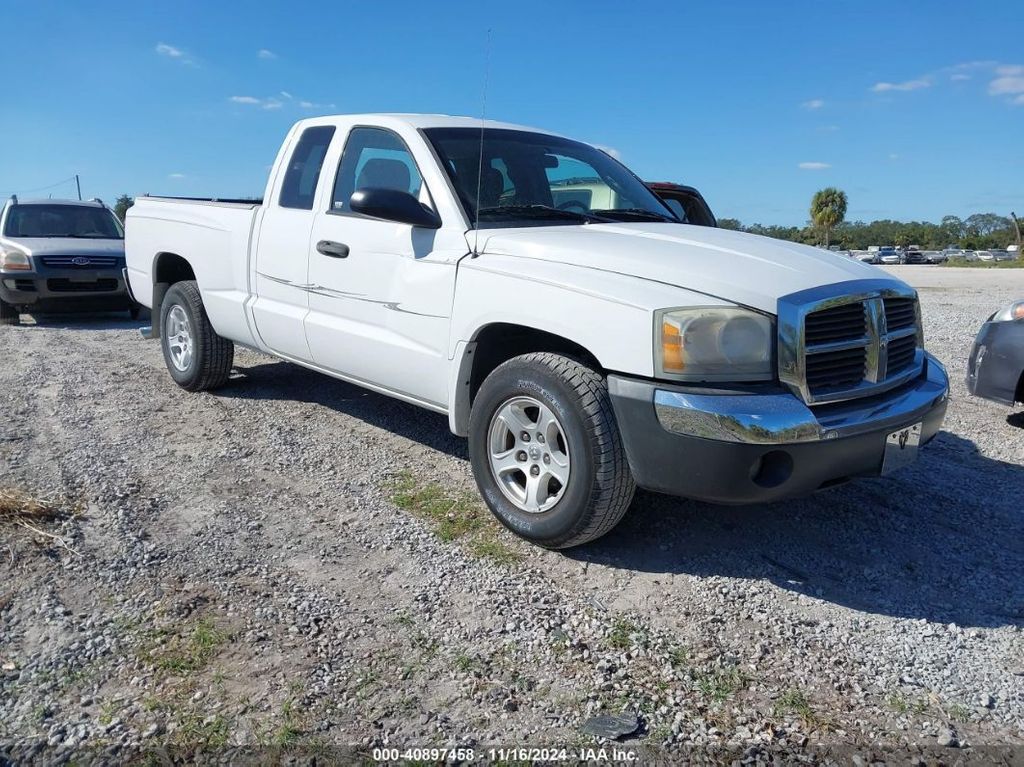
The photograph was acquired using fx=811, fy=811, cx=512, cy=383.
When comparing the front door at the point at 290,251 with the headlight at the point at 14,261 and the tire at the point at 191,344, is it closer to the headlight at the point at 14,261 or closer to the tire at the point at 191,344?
the tire at the point at 191,344

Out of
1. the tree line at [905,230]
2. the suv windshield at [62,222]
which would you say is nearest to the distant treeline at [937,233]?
the tree line at [905,230]

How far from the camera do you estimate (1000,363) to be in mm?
5609

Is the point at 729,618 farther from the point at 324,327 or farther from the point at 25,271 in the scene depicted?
the point at 25,271

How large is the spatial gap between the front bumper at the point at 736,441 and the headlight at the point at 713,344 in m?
0.09

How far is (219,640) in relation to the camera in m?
2.79

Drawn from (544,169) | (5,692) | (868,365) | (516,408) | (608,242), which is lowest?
(5,692)

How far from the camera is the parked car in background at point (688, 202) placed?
7590 millimetres

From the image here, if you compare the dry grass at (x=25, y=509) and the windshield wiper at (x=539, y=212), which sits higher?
the windshield wiper at (x=539, y=212)

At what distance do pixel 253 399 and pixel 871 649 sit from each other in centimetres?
463

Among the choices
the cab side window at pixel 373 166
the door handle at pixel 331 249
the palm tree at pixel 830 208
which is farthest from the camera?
the palm tree at pixel 830 208

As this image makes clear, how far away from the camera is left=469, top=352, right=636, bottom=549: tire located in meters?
3.22

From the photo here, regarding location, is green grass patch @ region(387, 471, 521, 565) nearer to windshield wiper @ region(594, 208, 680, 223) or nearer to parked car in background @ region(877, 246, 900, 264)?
windshield wiper @ region(594, 208, 680, 223)

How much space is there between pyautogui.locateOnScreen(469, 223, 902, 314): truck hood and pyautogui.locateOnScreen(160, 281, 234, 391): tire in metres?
2.97

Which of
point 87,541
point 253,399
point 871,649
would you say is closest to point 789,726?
point 871,649
